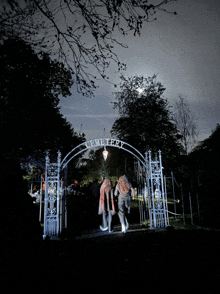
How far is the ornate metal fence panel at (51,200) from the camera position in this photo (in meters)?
8.55

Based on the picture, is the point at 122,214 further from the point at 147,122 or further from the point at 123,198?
the point at 147,122

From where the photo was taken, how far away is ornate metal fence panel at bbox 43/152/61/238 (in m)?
8.55

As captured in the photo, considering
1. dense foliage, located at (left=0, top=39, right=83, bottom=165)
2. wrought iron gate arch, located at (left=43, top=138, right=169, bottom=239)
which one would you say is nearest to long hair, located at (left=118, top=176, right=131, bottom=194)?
wrought iron gate arch, located at (left=43, top=138, right=169, bottom=239)

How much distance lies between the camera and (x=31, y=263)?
3975 mm

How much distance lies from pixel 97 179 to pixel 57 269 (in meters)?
17.0

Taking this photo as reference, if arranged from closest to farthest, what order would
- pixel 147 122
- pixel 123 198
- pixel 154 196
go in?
1. pixel 123 198
2. pixel 154 196
3. pixel 147 122

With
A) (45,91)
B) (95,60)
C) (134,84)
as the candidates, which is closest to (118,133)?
(134,84)

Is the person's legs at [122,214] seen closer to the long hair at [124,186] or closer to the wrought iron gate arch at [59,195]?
the long hair at [124,186]

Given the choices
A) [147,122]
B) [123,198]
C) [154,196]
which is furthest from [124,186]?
[147,122]

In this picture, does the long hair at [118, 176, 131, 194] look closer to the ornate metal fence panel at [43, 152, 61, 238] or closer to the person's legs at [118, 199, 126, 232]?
the person's legs at [118, 199, 126, 232]

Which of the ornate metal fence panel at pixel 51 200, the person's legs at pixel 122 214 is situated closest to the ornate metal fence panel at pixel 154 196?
the person's legs at pixel 122 214

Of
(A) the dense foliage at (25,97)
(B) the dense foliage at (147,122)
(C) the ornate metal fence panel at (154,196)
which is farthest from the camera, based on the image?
(B) the dense foliage at (147,122)

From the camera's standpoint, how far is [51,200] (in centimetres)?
887

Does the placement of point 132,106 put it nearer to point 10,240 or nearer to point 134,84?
point 134,84
